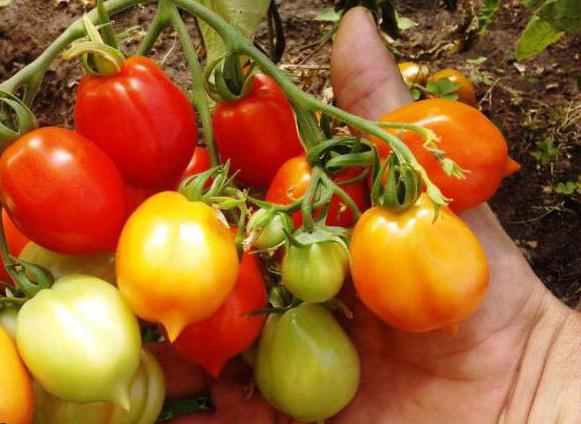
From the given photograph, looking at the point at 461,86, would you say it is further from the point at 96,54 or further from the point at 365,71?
the point at 96,54

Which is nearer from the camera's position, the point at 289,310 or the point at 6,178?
the point at 6,178

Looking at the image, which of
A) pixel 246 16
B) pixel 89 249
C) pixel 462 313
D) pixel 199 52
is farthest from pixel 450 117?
pixel 199 52

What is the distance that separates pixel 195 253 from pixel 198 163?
0.32 m

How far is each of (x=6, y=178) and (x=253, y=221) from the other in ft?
1.00

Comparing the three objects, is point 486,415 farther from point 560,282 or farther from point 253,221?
point 560,282

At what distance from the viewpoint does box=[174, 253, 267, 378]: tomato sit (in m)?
0.98

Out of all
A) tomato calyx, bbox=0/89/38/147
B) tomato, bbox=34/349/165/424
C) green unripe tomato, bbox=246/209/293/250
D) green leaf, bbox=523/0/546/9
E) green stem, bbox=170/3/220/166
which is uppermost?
tomato calyx, bbox=0/89/38/147

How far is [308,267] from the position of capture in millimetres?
903

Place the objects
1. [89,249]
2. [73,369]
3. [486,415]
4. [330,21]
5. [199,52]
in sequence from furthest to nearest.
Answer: [330,21], [199,52], [486,415], [89,249], [73,369]

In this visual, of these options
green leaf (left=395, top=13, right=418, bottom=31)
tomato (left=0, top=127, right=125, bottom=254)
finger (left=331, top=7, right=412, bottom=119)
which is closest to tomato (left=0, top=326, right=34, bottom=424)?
tomato (left=0, top=127, right=125, bottom=254)

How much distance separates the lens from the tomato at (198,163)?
1141 millimetres

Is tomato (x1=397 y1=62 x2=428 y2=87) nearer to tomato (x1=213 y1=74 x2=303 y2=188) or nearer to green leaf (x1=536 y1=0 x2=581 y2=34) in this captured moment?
green leaf (x1=536 y1=0 x2=581 y2=34)

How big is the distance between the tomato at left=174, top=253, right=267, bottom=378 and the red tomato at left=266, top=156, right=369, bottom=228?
87 millimetres

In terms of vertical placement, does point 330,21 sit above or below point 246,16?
below
